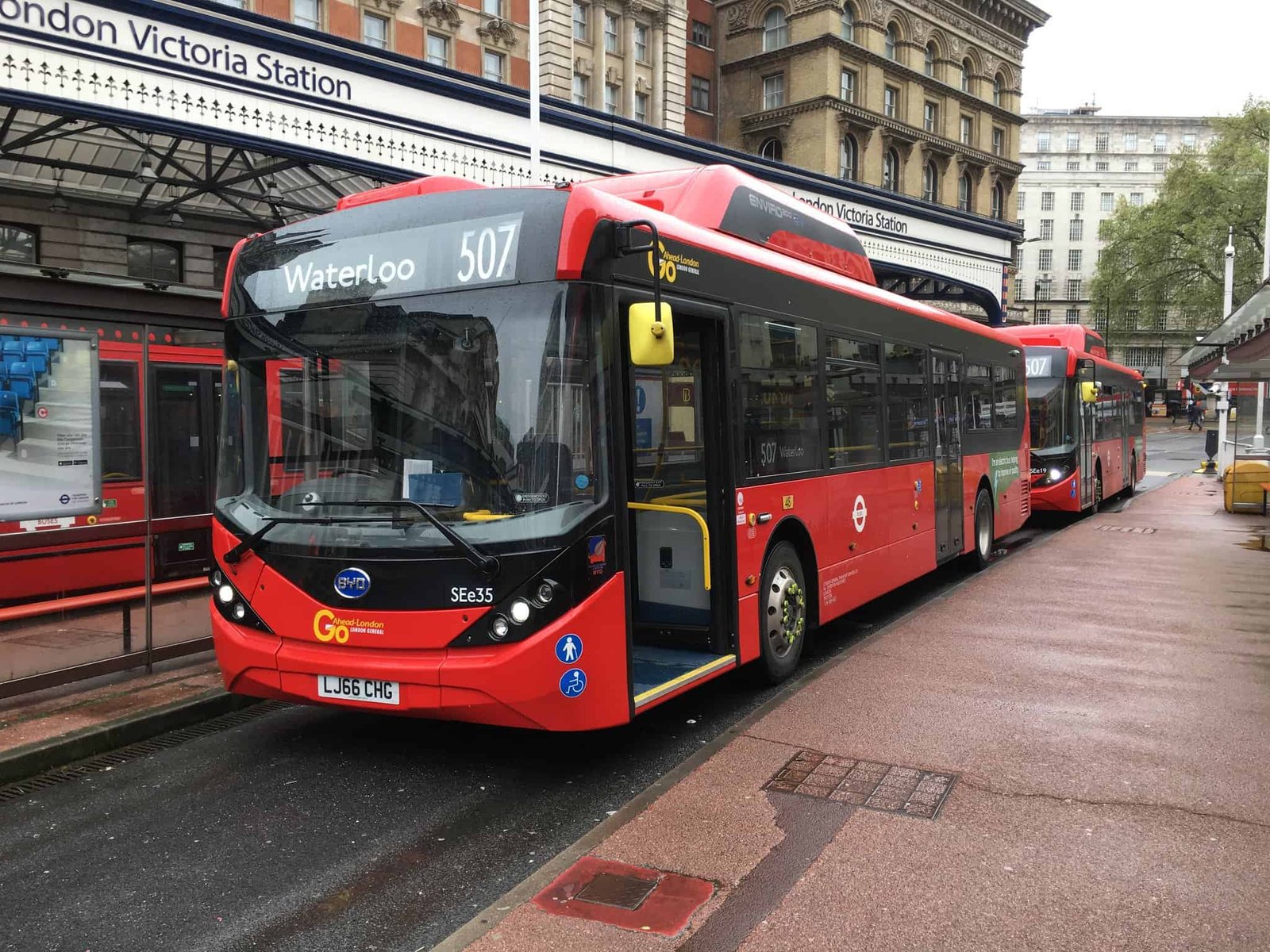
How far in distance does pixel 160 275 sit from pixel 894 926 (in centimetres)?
2479

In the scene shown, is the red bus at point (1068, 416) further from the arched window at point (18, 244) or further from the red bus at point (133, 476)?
the arched window at point (18, 244)

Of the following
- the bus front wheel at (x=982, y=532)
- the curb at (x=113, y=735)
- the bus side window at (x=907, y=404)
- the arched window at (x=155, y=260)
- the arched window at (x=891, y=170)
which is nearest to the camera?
the curb at (x=113, y=735)

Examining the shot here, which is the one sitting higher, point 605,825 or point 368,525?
point 368,525

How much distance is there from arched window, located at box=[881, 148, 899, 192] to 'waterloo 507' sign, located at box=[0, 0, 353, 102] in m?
43.2

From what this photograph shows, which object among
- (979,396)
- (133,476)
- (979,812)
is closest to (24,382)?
(133,476)

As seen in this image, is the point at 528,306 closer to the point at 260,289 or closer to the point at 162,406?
the point at 260,289

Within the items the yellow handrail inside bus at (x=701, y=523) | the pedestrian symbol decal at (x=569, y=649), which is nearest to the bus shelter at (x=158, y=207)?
the yellow handrail inside bus at (x=701, y=523)

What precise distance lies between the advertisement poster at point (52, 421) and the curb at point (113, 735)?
1.99 metres

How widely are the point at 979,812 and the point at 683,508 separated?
93.0 inches

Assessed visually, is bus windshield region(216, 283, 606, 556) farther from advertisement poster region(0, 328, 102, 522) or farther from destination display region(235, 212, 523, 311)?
advertisement poster region(0, 328, 102, 522)

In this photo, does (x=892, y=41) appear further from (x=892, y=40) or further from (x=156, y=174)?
(x=156, y=174)

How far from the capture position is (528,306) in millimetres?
5117

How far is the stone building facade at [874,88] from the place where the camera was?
156 feet

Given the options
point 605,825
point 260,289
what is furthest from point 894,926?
point 260,289
